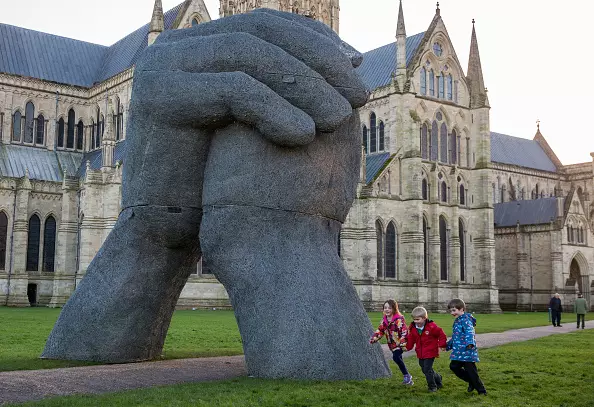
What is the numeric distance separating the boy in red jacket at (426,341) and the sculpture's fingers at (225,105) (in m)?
3.25

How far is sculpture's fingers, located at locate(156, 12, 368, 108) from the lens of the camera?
1214 cm

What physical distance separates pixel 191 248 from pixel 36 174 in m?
42.9

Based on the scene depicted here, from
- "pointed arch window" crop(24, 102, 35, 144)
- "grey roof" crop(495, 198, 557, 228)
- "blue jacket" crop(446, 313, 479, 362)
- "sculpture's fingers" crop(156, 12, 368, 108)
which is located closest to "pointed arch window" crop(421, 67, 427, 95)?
"grey roof" crop(495, 198, 557, 228)

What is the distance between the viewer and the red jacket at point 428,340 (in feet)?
34.2

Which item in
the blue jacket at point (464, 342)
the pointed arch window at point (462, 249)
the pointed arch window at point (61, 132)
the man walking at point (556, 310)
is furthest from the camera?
the pointed arch window at point (61, 132)

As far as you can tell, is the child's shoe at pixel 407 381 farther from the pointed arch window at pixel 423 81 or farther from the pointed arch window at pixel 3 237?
the pointed arch window at pixel 423 81

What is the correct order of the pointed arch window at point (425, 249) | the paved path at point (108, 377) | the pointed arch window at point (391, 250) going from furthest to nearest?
the pointed arch window at point (425, 249) → the pointed arch window at point (391, 250) → the paved path at point (108, 377)

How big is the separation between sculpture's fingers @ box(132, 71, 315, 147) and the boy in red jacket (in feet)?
10.7

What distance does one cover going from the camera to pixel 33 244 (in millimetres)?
51781

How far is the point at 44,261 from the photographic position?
5206 cm

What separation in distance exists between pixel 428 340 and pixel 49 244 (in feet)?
152

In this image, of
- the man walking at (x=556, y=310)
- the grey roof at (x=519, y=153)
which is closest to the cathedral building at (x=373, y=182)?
the grey roof at (x=519, y=153)

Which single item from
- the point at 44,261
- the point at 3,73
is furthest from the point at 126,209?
the point at 3,73

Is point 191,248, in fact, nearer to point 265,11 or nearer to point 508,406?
point 265,11
